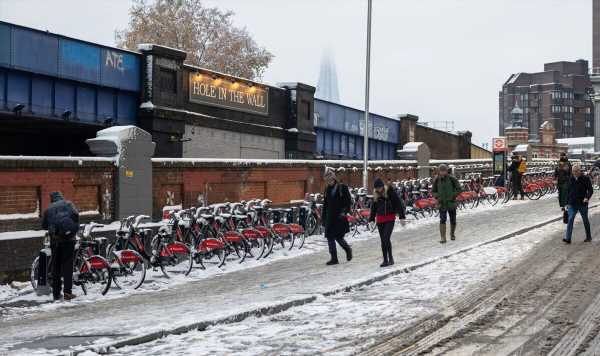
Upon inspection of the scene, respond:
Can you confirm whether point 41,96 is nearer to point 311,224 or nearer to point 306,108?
point 311,224

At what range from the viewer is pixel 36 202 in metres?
14.7

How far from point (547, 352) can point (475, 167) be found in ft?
97.5

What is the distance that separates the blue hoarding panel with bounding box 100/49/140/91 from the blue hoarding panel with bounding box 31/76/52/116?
2.55 meters

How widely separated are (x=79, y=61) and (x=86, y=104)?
183cm

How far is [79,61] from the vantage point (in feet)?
94.3

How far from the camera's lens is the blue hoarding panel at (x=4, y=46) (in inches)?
1006

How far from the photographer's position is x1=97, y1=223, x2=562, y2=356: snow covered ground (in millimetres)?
7781

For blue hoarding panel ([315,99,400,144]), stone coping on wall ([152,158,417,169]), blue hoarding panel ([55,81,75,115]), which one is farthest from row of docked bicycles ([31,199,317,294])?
blue hoarding panel ([315,99,400,144])

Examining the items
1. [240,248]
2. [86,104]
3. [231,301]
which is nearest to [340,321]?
[231,301]

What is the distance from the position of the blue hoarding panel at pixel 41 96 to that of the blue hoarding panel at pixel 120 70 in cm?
255

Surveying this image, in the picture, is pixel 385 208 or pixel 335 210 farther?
pixel 335 210

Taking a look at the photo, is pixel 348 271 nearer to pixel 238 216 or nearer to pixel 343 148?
pixel 238 216

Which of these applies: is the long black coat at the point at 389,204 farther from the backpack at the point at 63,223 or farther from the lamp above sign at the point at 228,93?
the lamp above sign at the point at 228,93

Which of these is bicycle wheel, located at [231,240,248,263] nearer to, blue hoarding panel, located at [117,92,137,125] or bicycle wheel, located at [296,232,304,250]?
bicycle wheel, located at [296,232,304,250]
